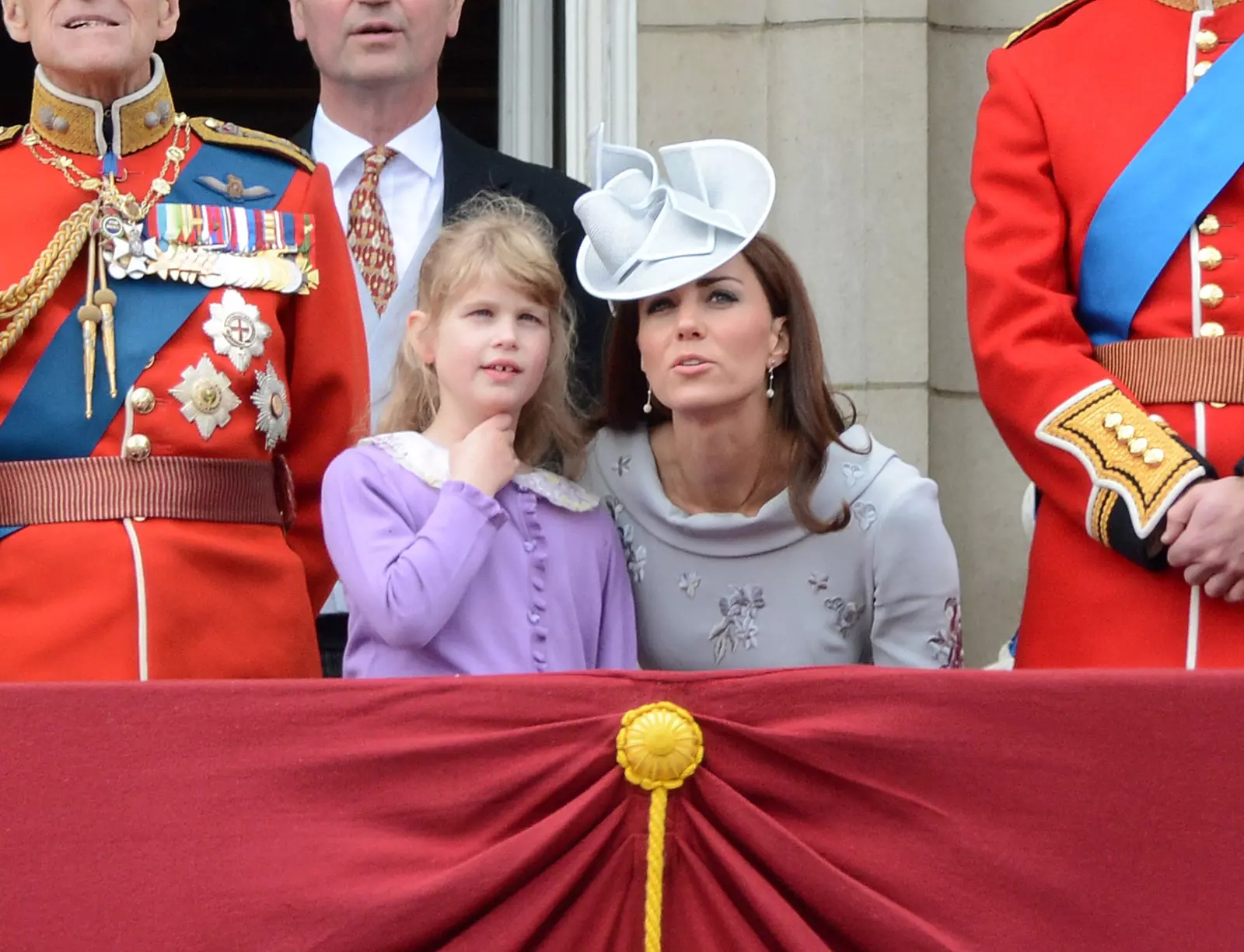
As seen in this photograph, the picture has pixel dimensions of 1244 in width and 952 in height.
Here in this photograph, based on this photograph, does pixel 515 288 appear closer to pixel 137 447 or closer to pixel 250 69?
pixel 137 447

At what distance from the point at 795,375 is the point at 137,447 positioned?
2.93 feet

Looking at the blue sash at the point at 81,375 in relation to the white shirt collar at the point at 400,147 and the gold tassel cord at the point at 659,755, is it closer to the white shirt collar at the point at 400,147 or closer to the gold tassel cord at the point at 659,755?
the white shirt collar at the point at 400,147

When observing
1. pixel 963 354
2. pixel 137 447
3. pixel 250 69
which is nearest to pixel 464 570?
pixel 137 447

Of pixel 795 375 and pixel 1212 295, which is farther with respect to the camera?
pixel 795 375

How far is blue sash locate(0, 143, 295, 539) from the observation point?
284cm

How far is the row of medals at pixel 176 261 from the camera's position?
2.93 meters

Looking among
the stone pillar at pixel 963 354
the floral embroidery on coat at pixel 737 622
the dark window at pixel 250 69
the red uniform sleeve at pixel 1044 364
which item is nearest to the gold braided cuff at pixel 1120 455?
the red uniform sleeve at pixel 1044 364

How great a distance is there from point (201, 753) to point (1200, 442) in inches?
51.4

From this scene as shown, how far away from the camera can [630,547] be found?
3.06 m

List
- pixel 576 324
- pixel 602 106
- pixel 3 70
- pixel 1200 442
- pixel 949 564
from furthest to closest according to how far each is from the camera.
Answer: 1. pixel 3 70
2. pixel 602 106
3. pixel 576 324
4. pixel 949 564
5. pixel 1200 442

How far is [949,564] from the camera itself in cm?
307

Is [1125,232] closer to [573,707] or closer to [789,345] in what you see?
[789,345]

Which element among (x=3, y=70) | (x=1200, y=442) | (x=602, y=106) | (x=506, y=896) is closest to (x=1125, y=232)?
(x=1200, y=442)

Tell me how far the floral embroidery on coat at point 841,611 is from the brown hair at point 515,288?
40 cm
